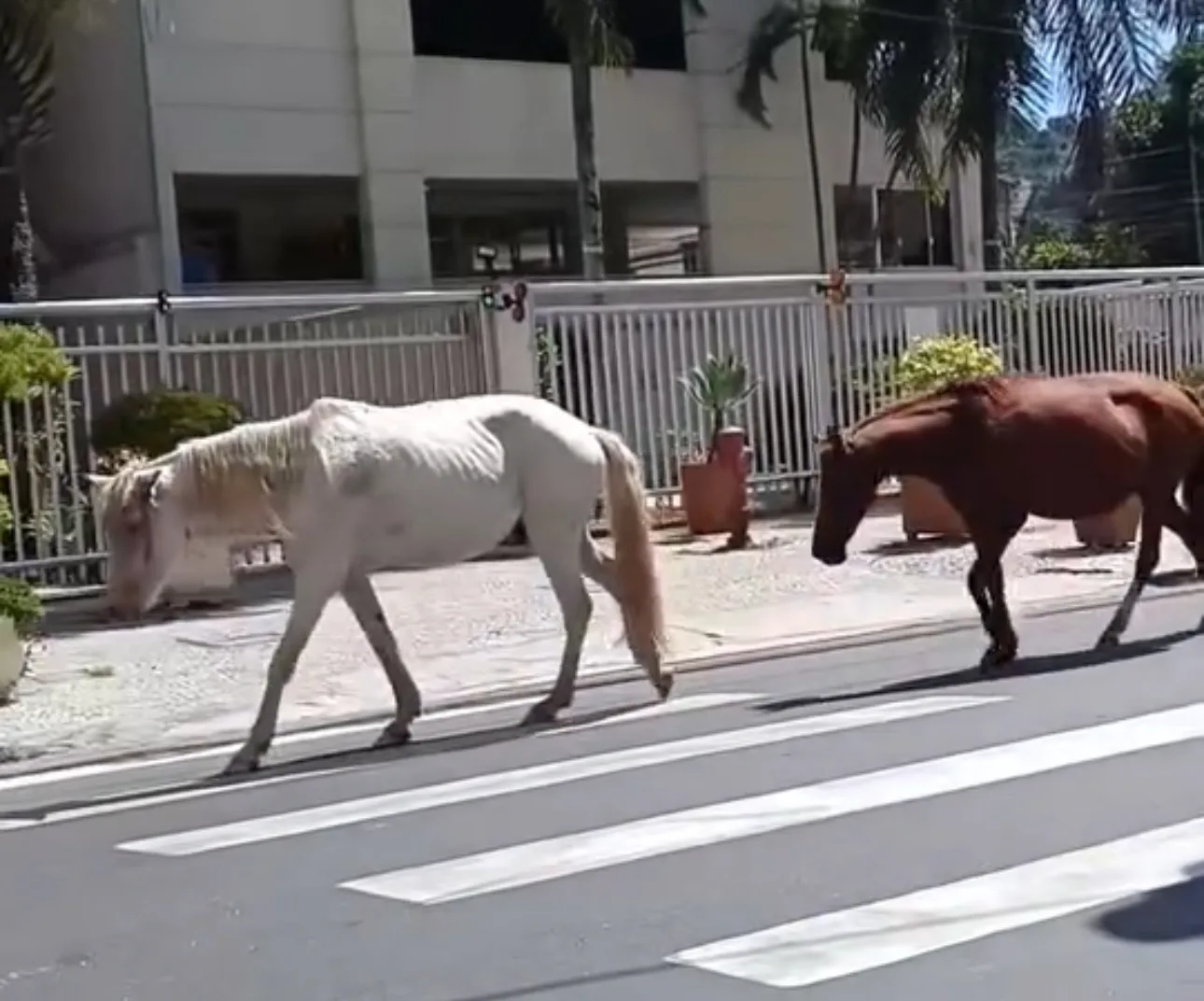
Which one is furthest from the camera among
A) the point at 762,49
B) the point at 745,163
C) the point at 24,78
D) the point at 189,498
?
the point at 745,163

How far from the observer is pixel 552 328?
63.2 feet

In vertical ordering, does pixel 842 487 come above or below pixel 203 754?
above

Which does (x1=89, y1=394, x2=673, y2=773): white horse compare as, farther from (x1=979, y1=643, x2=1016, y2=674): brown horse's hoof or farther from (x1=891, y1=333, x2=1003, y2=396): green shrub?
(x1=891, y1=333, x2=1003, y2=396): green shrub

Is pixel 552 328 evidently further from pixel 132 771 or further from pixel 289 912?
pixel 289 912

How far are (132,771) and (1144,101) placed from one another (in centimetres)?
2339

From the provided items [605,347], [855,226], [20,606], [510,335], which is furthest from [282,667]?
[855,226]

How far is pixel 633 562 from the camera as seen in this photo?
10773 millimetres

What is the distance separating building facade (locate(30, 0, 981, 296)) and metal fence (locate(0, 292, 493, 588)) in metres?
6.18

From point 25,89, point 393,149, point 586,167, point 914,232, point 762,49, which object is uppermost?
point 762,49

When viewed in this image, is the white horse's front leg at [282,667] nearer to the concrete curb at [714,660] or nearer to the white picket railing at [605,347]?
the concrete curb at [714,660]

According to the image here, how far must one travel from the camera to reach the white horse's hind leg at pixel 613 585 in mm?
10852

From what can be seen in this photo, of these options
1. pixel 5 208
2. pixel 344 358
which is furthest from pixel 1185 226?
pixel 344 358

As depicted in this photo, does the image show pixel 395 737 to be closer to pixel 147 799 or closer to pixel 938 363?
pixel 147 799

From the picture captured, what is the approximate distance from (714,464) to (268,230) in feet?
32.6
